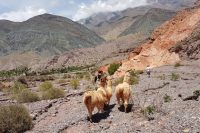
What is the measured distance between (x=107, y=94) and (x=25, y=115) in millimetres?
4155

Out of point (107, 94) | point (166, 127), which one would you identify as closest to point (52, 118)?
point (107, 94)

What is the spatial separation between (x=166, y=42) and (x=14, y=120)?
4758cm

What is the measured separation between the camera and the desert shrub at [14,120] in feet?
63.8

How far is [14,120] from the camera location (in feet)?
64.8

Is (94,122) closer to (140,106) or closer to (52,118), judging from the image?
(140,106)

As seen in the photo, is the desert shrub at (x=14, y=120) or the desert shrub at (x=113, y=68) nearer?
the desert shrub at (x=14, y=120)

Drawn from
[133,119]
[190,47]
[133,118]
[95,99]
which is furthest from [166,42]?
[133,119]

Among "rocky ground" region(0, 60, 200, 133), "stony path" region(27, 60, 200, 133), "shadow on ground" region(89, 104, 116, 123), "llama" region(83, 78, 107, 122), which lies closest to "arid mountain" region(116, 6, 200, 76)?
"rocky ground" region(0, 60, 200, 133)

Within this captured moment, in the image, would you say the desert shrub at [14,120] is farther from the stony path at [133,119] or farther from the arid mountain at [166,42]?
the arid mountain at [166,42]

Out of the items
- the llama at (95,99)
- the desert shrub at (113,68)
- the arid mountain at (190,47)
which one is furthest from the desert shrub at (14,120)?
the desert shrub at (113,68)

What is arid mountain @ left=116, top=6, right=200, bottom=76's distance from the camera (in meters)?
60.6

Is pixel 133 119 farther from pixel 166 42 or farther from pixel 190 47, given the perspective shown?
pixel 166 42

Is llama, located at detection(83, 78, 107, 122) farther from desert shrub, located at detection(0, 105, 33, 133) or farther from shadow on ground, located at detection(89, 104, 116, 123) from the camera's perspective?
desert shrub, located at detection(0, 105, 33, 133)

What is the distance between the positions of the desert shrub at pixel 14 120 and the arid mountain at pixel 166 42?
37.1m
